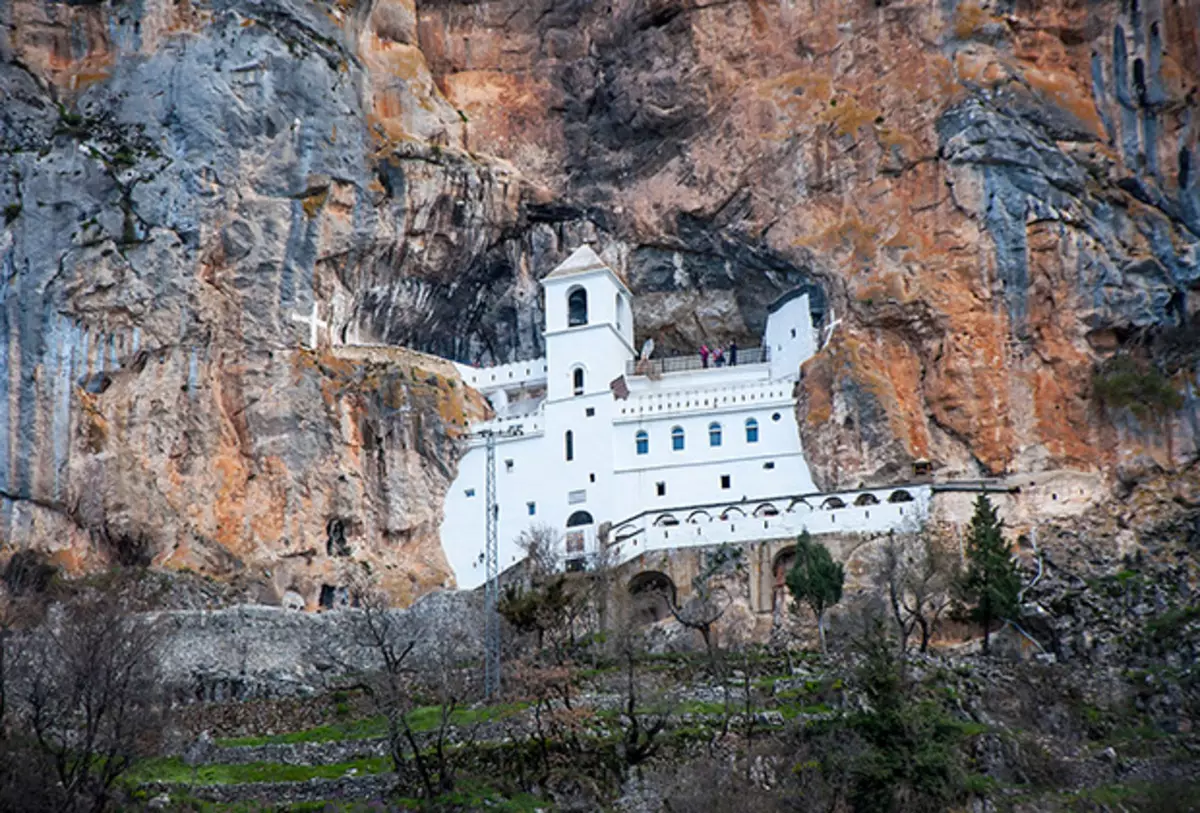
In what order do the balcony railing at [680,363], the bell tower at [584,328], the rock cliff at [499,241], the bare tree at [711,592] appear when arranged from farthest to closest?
the balcony railing at [680,363] → the bell tower at [584,328] → the rock cliff at [499,241] → the bare tree at [711,592]

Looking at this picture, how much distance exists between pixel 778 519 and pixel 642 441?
335 inches

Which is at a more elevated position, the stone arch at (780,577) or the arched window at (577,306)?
the arched window at (577,306)

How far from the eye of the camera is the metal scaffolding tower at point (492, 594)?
46.0 m

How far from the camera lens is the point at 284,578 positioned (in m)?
57.6

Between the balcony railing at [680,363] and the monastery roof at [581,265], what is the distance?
11.5 ft

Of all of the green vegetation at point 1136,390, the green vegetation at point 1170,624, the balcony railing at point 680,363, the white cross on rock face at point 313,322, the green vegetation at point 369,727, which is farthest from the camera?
the balcony railing at point 680,363

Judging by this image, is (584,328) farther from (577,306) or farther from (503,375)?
(503,375)

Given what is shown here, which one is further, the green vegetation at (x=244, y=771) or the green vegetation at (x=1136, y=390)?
the green vegetation at (x=1136, y=390)

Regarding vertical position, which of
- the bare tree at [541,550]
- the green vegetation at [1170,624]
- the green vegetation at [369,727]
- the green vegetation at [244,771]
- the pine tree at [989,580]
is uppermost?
the bare tree at [541,550]

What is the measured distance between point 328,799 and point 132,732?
492 cm

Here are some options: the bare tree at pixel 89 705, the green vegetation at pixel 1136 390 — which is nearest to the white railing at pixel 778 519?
the green vegetation at pixel 1136 390

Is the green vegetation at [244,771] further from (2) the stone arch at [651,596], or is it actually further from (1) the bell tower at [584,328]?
(1) the bell tower at [584,328]

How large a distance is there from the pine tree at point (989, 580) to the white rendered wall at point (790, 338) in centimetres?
1421

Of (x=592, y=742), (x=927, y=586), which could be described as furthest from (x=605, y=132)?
(x=592, y=742)
